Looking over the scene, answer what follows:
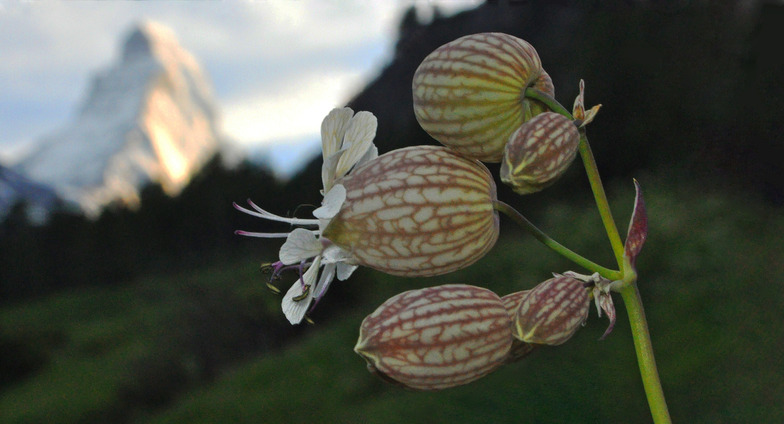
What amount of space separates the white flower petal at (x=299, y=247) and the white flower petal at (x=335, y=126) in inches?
3.6

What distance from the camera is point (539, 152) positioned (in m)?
0.56

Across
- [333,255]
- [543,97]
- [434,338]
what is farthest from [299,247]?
[543,97]

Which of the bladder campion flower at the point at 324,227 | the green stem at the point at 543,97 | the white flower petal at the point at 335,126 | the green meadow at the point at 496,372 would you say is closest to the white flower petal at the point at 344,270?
the bladder campion flower at the point at 324,227

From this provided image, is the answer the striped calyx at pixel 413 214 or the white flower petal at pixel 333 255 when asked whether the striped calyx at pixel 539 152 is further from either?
the white flower petal at pixel 333 255

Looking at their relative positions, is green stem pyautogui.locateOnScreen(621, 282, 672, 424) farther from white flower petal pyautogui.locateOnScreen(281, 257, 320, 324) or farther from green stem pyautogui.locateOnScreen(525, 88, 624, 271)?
white flower petal pyautogui.locateOnScreen(281, 257, 320, 324)

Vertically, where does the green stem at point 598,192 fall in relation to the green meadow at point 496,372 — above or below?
above

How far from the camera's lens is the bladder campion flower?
Result: 24.8 inches

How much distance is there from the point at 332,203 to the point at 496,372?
10.6 feet

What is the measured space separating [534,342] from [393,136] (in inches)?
252

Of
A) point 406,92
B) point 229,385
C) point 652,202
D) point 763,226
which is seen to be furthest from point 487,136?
point 406,92

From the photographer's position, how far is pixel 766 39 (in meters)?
5.07

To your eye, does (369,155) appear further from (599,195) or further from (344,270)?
(599,195)

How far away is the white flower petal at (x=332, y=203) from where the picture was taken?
0.57 metres

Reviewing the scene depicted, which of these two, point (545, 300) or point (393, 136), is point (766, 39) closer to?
point (393, 136)
